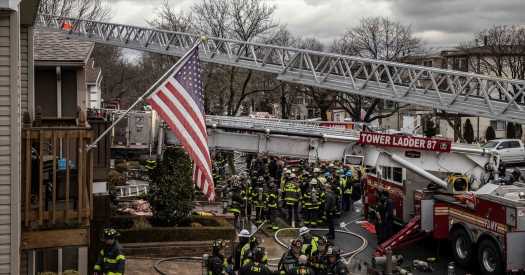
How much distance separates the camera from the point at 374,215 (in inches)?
648

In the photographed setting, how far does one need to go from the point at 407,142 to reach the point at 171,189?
566 centimetres

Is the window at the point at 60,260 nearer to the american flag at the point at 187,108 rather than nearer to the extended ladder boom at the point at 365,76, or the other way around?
the american flag at the point at 187,108

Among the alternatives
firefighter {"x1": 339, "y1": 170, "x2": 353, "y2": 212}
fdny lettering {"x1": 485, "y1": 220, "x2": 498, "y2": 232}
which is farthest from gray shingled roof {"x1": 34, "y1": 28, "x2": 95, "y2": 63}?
firefighter {"x1": 339, "y1": 170, "x2": 353, "y2": 212}

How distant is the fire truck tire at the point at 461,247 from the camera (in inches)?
528

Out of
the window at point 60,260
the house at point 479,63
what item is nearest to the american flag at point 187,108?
the window at point 60,260

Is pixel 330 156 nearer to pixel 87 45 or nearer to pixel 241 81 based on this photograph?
pixel 87 45

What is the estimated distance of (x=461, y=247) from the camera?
13.8m

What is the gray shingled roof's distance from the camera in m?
12.1

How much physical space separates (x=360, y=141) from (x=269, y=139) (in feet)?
7.41

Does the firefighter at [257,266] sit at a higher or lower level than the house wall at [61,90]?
lower

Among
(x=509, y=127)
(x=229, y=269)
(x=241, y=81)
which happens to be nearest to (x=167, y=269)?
(x=229, y=269)

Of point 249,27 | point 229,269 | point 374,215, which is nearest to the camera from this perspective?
point 229,269

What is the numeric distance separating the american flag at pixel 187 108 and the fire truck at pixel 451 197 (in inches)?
238

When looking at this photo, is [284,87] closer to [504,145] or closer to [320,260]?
[504,145]
